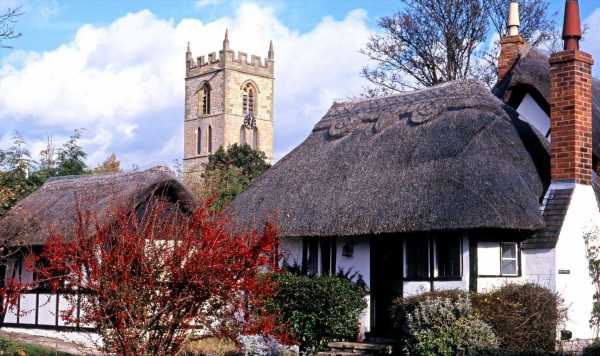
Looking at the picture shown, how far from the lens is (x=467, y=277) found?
1480 cm

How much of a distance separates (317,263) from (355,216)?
6.22 feet

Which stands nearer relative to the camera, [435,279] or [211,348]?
[211,348]

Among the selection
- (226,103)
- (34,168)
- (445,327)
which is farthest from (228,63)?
(445,327)

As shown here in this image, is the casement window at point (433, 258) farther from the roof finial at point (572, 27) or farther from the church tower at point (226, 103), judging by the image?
the church tower at point (226, 103)

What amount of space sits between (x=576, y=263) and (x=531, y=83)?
489cm

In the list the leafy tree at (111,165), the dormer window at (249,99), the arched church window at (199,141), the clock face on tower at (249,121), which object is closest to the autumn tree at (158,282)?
the leafy tree at (111,165)

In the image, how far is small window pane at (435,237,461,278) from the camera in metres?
15.1

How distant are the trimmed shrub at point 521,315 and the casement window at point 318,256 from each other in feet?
13.7

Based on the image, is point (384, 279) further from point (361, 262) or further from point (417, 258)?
point (417, 258)

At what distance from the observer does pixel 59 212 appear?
1998 cm

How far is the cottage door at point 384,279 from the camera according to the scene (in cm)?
1634

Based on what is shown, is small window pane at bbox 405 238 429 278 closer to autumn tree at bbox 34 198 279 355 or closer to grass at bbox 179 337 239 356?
grass at bbox 179 337 239 356

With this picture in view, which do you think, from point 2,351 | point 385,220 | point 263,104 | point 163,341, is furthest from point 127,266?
point 263,104

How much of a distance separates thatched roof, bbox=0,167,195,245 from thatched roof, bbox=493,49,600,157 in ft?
25.7
